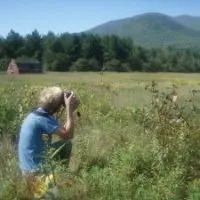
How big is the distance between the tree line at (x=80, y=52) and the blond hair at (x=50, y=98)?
8159cm

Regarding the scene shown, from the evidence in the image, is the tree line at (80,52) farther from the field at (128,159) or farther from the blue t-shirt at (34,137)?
the blue t-shirt at (34,137)

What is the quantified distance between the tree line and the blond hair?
Result: 81592mm

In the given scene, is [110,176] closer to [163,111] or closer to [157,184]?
[157,184]

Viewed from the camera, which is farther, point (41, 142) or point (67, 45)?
point (67, 45)

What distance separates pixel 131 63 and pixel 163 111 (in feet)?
295

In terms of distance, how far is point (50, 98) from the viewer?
5.44 m

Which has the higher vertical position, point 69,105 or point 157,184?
point 69,105

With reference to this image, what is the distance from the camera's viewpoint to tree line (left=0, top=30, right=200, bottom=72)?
3602 inches

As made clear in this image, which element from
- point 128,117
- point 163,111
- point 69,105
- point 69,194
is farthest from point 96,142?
point 128,117

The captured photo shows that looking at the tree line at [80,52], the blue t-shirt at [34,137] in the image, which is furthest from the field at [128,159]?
the tree line at [80,52]

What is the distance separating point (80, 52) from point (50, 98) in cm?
8915

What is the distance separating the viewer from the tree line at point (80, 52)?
9150 cm

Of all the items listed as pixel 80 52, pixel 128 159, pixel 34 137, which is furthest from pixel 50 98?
pixel 80 52

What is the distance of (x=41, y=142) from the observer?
5340mm
